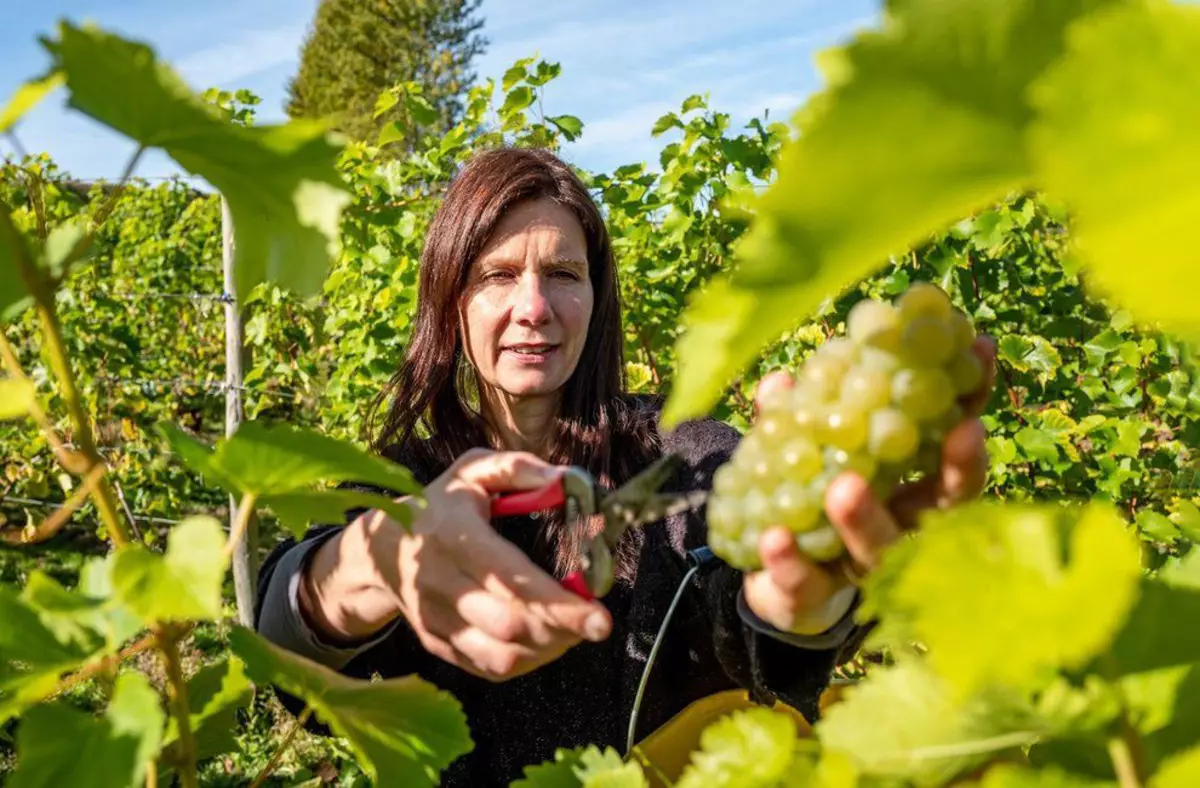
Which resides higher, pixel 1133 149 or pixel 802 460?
pixel 1133 149

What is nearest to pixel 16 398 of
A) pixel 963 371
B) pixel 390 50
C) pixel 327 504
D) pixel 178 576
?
pixel 178 576

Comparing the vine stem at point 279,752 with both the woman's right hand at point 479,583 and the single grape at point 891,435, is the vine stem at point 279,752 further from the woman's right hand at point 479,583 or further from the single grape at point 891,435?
the single grape at point 891,435

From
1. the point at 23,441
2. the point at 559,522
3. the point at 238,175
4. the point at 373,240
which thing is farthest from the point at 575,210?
the point at 23,441

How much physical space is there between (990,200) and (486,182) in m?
1.72

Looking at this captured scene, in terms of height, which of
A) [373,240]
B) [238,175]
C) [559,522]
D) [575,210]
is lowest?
[559,522]

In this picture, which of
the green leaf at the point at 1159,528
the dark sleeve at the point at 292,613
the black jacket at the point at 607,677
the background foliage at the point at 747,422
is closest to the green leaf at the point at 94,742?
the background foliage at the point at 747,422

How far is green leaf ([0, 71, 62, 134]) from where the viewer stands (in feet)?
2.08

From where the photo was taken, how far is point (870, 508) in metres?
0.64

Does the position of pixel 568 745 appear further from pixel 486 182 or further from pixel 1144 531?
pixel 1144 531

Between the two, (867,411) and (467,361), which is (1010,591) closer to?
(867,411)

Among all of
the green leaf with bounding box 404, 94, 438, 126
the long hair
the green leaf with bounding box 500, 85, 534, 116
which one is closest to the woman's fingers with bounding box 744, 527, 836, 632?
the long hair

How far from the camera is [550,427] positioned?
2.15m

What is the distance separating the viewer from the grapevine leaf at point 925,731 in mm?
524

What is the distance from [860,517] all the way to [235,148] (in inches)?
18.9
